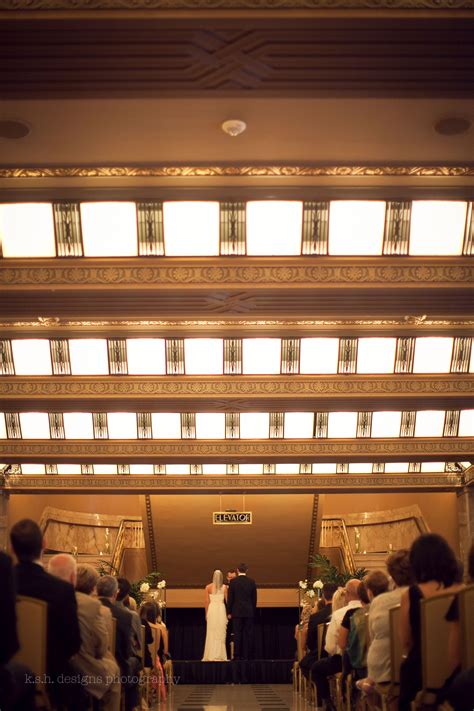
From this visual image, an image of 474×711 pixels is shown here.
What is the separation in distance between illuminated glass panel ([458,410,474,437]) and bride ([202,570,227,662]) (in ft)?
19.7

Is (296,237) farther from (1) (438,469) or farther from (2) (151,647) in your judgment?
(1) (438,469)

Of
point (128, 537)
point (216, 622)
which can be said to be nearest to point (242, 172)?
point (216, 622)

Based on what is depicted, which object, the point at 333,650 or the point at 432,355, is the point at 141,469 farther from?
the point at 333,650

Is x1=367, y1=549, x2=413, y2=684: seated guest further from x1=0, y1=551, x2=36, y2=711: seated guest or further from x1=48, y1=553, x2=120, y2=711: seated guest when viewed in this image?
x1=0, y1=551, x2=36, y2=711: seated guest

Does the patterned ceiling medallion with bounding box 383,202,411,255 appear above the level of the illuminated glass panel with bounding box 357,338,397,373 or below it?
above

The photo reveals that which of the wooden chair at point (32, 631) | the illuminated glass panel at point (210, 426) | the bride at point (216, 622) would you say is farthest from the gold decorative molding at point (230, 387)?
the wooden chair at point (32, 631)

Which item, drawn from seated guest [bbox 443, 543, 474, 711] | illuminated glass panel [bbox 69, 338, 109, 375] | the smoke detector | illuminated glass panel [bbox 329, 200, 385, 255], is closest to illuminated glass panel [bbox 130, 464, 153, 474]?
illuminated glass panel [bbox 69, 338, 109, 375]

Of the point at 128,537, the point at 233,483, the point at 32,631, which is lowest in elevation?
the point at 32,631

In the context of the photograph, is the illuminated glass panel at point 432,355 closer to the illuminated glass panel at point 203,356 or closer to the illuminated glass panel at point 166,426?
the illuminated glass panel at point 203,356

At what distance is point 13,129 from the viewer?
7719mm

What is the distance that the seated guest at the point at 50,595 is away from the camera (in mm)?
4707

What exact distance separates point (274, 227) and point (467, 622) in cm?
661

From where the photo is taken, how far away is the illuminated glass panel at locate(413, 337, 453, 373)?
14383 millimetres

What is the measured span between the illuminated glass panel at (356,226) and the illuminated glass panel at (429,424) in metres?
7.70
